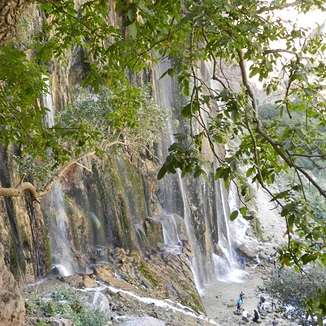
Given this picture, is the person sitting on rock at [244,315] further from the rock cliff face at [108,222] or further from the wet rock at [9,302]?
the wet rock at [9,302]

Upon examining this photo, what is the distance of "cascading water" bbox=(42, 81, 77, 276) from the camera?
1281 centimetres

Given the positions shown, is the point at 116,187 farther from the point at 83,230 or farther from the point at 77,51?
the point at 77,51

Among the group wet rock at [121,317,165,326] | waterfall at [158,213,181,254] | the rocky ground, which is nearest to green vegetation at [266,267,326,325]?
the rocky ground

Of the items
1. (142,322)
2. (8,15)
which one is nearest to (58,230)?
(142,322)

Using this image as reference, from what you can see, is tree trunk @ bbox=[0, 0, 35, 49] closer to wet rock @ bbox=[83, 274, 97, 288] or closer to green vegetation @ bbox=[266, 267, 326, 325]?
wet rock @ bbox=[83, 274, 97, 288]

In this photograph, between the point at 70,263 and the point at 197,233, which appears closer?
the point at 70,263

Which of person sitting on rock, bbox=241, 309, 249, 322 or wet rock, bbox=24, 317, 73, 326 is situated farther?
person sitting on rock, bbox=241, 309, 249, 322

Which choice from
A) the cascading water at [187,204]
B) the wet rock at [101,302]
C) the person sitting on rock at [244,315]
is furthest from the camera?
the cascading water at [187,204]

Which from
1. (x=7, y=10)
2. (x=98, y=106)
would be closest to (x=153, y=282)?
(x=98, y=106)

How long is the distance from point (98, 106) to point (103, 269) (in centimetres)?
539

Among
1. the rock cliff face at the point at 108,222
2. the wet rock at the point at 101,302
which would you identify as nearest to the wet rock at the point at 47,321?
the wet rock at the point at 101,302

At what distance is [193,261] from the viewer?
19641mm

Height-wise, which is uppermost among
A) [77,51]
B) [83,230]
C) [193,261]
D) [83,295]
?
[77,51]

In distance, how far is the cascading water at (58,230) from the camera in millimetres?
12812
